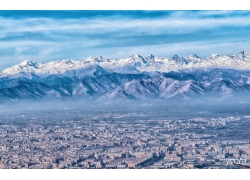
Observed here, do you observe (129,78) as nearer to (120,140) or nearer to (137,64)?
(137,64)

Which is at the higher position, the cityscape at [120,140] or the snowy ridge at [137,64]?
the snowy ridge at [137,64]

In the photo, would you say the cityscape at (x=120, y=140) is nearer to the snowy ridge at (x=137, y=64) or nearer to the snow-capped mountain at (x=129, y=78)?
the snow-capped mountain at (x=129, y=78)

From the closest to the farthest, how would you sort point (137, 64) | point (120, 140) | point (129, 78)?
point (120, 140) < point (137, 64) < point (129, 78)

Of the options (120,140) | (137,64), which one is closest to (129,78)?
(137,64)

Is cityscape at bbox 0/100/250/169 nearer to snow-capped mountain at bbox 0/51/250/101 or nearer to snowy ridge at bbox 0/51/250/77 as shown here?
snow-capped mountain at bbox 0/51/250/101

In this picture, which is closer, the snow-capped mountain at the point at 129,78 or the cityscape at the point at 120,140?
the cityscape at the point at 120,140

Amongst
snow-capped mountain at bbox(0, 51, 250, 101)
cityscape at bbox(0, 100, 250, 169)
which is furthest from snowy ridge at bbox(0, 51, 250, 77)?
cityscape at bbox(0, 100, 250, 169)

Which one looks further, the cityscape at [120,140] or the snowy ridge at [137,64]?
the snowy ridge at [137,64]

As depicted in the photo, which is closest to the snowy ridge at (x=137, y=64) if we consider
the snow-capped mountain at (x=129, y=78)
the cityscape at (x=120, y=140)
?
the snow-capped mountain at (x=129, y=78)

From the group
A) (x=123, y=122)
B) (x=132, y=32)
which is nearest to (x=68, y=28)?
(x=132, y=32)
